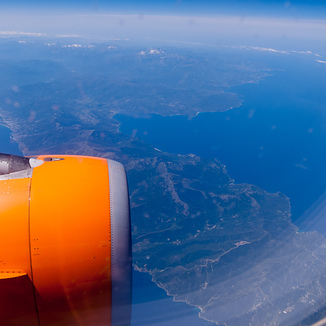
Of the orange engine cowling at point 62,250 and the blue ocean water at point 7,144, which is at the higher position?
the orange engine cowling at point 62,250

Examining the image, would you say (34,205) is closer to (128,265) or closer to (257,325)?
(128,265)

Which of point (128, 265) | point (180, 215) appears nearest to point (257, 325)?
point (180, 215)

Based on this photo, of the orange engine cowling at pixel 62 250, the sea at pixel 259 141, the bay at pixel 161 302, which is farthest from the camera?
the sea at pixel 259 141

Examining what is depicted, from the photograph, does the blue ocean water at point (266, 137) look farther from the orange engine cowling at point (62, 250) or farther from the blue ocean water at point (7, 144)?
the orange engine cowling at point (62, 250)

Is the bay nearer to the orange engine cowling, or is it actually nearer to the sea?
the sea

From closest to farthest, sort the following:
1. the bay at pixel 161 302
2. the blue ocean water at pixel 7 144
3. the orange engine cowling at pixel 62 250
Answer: the orange engine cowling at pixel 62 250 → the bay at pixel 161 302 → the blue ocean water at pixel 7 144

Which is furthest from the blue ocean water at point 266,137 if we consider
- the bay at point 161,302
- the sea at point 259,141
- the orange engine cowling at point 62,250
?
the orange engine cowling at point 62,250

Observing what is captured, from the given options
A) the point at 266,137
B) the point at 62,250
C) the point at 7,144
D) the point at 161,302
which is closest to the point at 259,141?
the point at 266,137
